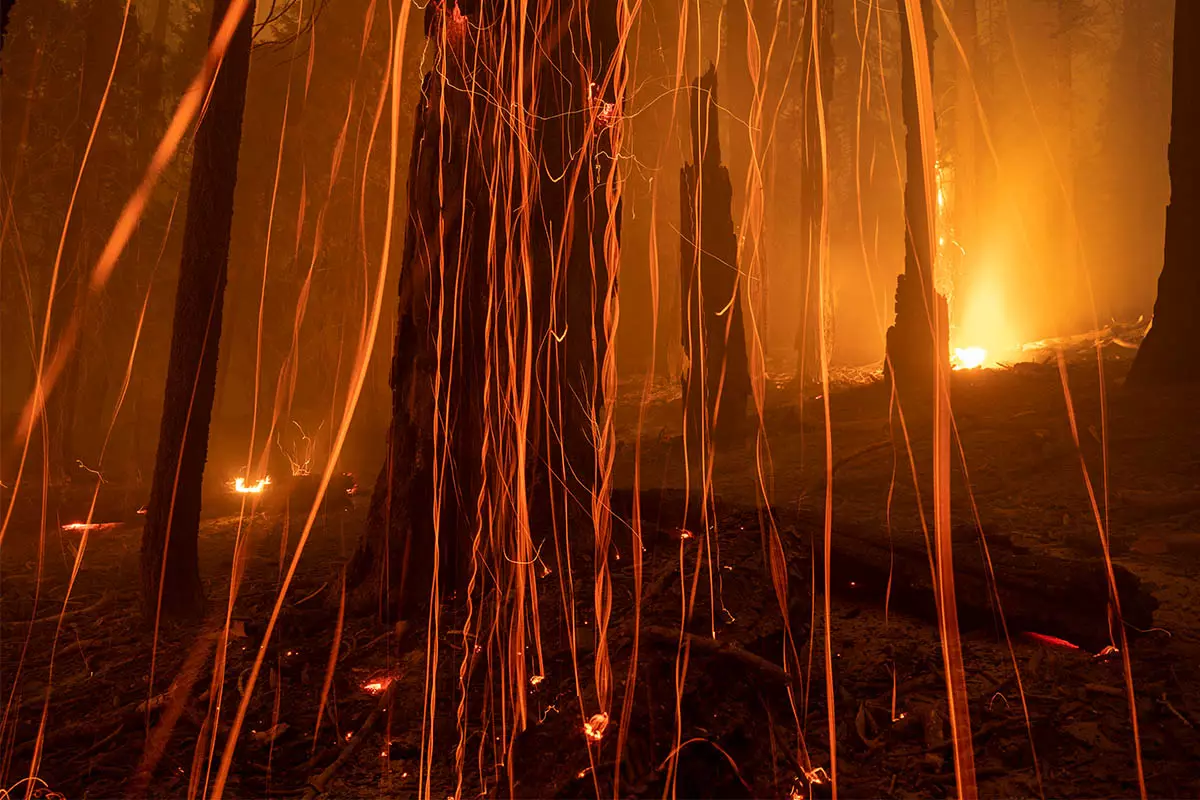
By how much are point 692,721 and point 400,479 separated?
282 centimetres

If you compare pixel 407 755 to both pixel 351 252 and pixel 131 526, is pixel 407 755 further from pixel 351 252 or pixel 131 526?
pixel 351 252

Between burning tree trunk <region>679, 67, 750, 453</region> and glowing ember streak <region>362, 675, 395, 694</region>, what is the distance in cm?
750

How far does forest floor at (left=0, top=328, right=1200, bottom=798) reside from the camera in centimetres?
270

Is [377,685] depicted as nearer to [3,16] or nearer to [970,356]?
[3,16]

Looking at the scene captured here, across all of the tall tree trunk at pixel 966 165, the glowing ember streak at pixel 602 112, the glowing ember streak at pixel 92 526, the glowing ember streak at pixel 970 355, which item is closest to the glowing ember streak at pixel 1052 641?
the glowing ember streak at pixel 602 112

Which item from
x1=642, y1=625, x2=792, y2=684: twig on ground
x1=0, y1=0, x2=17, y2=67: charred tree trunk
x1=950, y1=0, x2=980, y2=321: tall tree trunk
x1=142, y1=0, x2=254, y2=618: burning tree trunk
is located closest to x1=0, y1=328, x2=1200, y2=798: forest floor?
x1=642, y1=625, x2=792, y2=684: twig on ground

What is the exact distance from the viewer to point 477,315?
4.82 meters

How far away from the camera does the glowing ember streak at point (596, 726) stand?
2.73 meters

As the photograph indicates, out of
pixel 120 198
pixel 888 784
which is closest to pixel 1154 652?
pixel 888 784

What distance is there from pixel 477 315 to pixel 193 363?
9.50 feet

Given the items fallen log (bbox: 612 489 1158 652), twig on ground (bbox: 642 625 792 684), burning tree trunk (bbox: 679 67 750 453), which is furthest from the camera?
burning tree trunk (bbox: 679 67 750 453)

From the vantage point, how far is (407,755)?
3365 mm

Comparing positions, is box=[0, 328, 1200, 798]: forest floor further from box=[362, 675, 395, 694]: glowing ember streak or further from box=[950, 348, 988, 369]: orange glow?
box=[950, 348, 988, 369]: orange glow

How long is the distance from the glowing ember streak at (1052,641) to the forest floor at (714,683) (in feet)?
0.04
